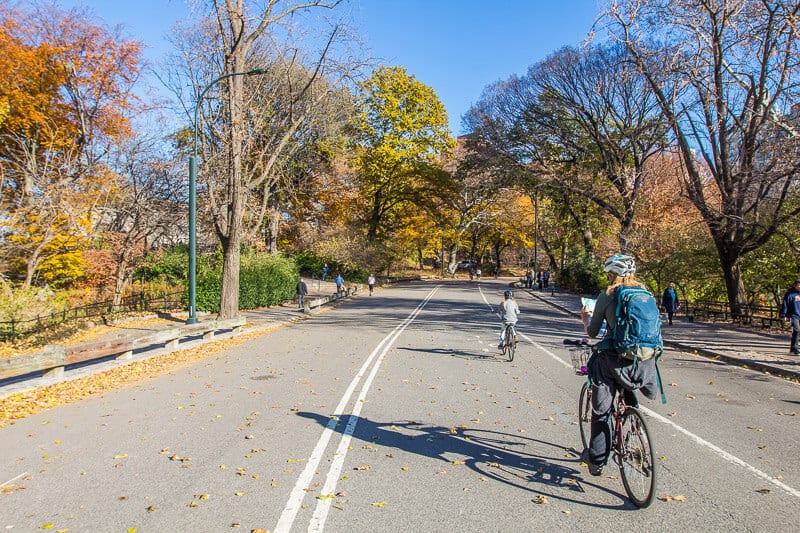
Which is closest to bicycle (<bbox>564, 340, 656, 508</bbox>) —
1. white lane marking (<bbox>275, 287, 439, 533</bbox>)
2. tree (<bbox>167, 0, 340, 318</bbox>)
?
white lane marking (<bbox>275, 287, 439, 533</bbox>)

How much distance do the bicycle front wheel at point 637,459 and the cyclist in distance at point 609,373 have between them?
5.2 inches

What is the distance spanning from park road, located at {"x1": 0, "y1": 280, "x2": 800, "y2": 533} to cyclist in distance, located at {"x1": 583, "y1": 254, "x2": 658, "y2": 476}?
0.45 meters

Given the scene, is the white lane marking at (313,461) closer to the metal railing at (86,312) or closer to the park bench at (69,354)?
the park bench at (69,354)

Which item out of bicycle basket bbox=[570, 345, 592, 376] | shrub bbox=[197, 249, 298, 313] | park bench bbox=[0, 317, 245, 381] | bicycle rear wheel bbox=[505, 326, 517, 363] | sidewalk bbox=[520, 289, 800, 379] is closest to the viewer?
bicycle basket bbox=[570, 345, 592, 376]

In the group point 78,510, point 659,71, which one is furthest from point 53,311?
point 659,71

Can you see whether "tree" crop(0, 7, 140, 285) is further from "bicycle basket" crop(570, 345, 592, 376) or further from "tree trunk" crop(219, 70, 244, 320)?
"bicycle basket" crop(570, 345, 592, 376)

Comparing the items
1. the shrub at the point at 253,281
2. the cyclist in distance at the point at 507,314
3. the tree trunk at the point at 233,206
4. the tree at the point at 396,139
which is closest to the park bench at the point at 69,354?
the tree trunk at the point at 233,206

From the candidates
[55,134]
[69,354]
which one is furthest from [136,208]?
[69,354]

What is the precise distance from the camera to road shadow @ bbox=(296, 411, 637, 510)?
16.4ft

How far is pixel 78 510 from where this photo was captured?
4520mm

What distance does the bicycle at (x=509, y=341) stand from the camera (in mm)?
12961

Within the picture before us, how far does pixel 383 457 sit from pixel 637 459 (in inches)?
95.1

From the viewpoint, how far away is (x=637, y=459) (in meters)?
4.55

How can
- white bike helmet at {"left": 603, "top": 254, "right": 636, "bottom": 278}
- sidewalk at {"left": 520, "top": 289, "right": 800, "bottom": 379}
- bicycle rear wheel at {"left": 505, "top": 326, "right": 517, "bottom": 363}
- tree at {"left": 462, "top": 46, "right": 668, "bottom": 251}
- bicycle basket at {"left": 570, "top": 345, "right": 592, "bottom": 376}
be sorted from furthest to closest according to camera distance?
1. tree at {"left": 462, "top": 46, "right": 668, "bottom": 251}
2. bicycle rear wheel at {"left": 505, "top": 326, "right": 517, "bottom": 363}
3. sidewalk at {"left": 520, "top": 289, "right": 800, "bottom": 379}
4. bicycle basket at {"left": 570, "top": 345, "right": 592, "bottom": 376}
5. white bike helmet at {"left": 603, "top": 254, "right": 636, "bottom": 278}
